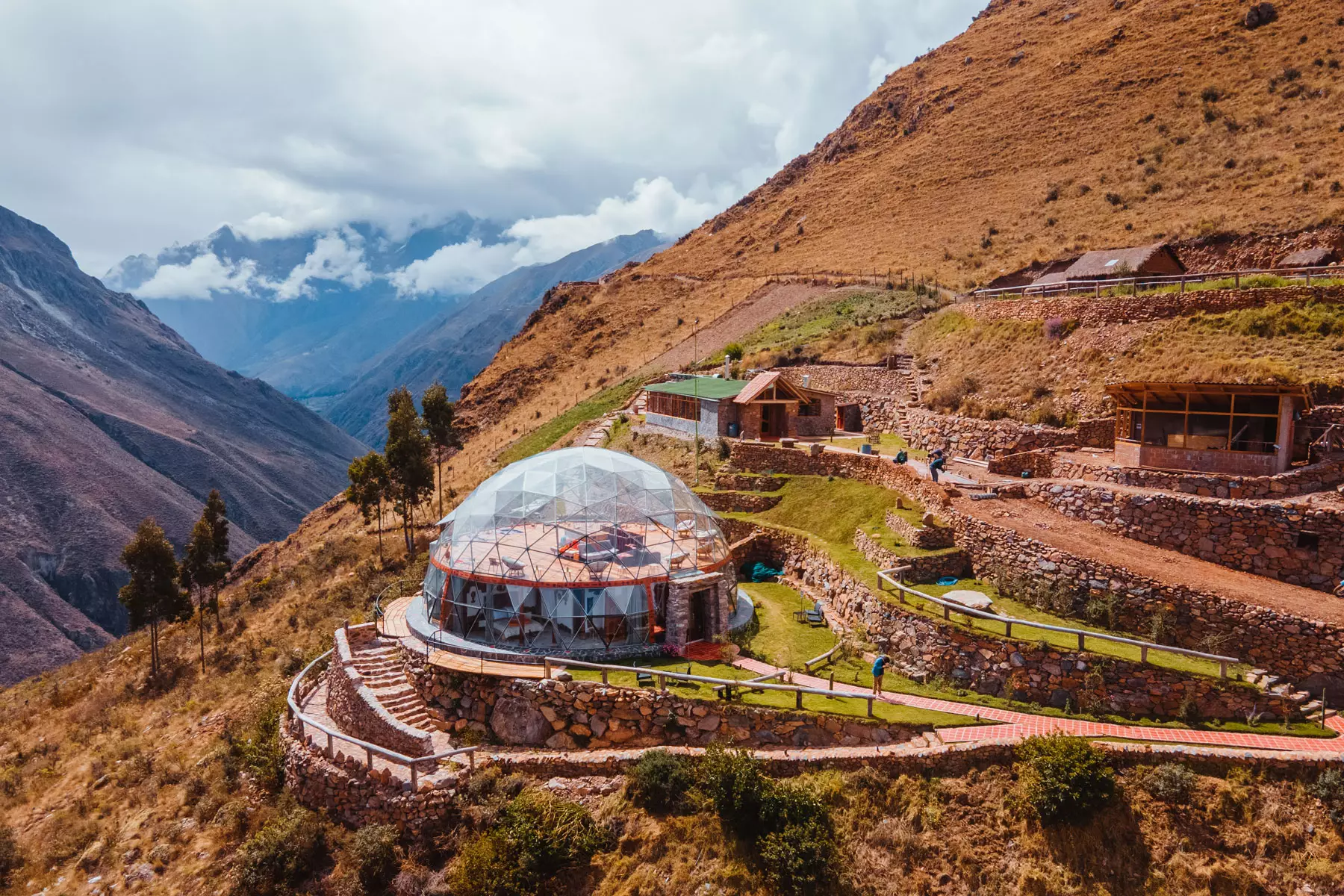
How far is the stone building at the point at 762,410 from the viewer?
110ft

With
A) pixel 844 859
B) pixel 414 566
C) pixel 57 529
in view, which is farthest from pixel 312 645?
pixel 57 529

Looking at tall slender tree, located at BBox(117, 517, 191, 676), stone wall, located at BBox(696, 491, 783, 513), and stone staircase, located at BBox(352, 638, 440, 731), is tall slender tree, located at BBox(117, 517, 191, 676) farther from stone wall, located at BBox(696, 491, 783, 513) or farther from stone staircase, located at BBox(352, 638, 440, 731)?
stone wall, located at BBox(696, 491, 783, 513)

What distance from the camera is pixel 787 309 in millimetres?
61188

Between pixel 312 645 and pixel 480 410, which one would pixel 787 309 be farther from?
pixel 312 645

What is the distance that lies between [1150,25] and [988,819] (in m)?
81.2

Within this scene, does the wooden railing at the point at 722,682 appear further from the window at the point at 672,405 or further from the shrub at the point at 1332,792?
the window at the point at 672,405

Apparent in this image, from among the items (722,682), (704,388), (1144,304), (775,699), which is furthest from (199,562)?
(1144,304)

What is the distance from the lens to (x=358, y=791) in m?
14.9

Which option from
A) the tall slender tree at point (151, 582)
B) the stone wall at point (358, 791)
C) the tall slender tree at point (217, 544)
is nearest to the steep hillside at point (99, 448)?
the tall slender tree at point (217, 544)

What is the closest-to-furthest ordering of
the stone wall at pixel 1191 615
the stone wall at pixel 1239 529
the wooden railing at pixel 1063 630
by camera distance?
the stone wall at pixel 1191 615 → the wooden railing at pixel 1063 630 → the stone wall at pixel 1239 529

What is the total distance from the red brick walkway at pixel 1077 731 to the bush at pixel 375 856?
8985mm

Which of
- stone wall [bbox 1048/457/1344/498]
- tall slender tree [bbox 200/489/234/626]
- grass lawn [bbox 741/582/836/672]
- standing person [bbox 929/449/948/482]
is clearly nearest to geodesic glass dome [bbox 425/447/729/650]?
grass lawn [bbox 741/582/836/672]

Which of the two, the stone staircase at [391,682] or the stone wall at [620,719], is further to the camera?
the stone staircase at [391,682]

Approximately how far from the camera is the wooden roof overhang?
17797mm
